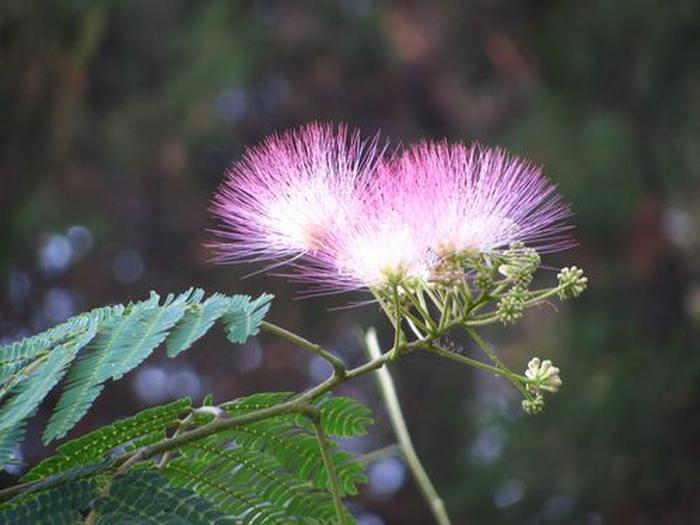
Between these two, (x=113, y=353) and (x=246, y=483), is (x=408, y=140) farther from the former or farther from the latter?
(x=113, y=353)

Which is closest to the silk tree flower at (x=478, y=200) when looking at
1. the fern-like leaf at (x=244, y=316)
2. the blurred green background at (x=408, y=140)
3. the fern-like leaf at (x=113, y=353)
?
the fern-like leaf at (x=244, y=316)

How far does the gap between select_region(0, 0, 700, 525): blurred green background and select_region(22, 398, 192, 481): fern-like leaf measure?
249 inches

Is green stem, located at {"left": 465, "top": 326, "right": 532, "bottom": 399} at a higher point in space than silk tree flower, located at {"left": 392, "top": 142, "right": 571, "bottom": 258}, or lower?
lower

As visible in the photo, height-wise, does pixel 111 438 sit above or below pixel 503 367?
below

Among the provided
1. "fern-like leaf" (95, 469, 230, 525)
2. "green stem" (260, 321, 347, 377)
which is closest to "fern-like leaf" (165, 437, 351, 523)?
"fern-like leaf" (95, 469, 230, 525)

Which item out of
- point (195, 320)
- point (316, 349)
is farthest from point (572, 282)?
point (195, 320)

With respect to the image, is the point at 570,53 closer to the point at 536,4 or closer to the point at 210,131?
the point at 536,4

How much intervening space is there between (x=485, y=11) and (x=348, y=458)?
9.15m

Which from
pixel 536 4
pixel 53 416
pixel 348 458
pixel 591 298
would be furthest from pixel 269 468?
pixel 536 4

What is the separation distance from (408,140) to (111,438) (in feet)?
28.1

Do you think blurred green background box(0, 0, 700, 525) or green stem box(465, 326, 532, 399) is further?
blurred green background box(0, 0, 700, 525)

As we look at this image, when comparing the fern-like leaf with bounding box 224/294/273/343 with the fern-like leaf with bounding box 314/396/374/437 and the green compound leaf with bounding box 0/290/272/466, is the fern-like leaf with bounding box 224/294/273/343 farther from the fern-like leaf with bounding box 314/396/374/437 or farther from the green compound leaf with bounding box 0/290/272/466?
the fern-like leaf with bounding box 314/396/374/437

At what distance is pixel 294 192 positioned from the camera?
6.13 ft

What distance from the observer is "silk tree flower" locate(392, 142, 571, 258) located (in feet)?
5.68
